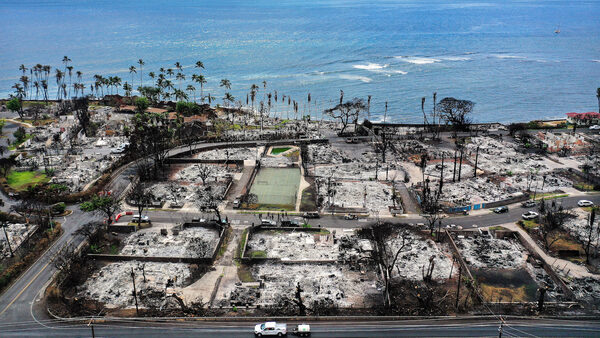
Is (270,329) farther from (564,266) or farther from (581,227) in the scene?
(581,227)

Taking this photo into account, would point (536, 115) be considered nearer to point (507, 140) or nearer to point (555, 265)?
point (507, 140)

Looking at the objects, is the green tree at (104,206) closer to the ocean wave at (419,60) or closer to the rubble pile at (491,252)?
the rubble pile at (491,252)

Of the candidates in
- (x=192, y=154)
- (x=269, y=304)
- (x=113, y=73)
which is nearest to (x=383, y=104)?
(x=192, y=154)

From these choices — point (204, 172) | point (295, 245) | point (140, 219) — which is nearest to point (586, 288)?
point (295, 245)

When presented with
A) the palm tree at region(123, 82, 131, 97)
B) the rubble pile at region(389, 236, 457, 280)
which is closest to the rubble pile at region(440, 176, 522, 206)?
the rubble pile at region(389, 236, 457, 280)

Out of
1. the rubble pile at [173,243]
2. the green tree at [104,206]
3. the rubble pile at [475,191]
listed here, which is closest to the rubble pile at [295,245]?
the rubble pile at [173,243]

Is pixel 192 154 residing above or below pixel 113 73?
below
